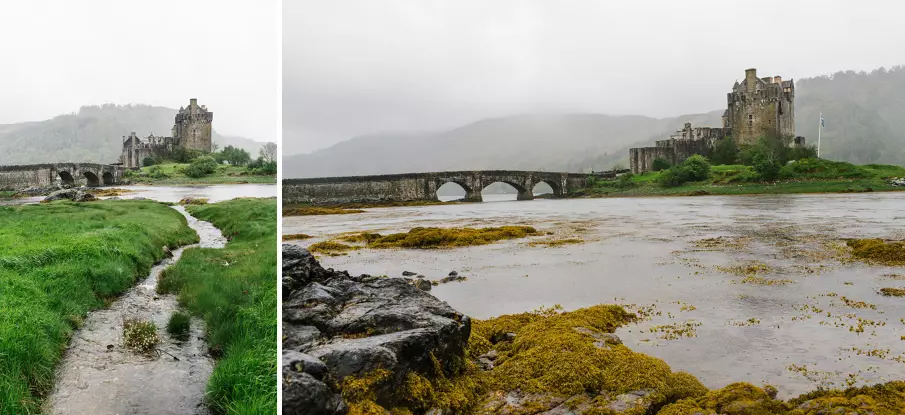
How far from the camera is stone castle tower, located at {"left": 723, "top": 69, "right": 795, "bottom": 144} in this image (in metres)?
44.3

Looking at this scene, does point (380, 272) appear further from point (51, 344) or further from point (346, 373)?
point (346, 373)

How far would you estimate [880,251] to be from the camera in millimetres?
6441

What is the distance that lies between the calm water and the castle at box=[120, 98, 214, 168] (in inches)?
97.9

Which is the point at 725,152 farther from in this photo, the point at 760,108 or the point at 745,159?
the point at 760,108

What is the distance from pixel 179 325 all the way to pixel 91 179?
2371 millimetres

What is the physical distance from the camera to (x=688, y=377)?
9.15ft

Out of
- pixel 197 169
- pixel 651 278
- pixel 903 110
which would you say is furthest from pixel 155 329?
pixel 903 110

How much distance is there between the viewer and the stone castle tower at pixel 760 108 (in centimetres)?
4431

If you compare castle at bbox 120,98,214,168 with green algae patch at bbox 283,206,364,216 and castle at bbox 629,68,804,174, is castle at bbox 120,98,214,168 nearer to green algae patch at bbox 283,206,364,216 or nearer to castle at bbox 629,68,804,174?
green algae patch at bbox 283,206,364,216

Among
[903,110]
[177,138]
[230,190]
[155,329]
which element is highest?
[903,110]

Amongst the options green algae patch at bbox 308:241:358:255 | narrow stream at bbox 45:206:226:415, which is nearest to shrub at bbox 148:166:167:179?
narrow stream at bbox 45:206:226:415

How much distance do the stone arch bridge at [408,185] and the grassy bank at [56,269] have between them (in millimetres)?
18479

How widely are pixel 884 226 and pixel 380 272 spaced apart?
25.5 ft

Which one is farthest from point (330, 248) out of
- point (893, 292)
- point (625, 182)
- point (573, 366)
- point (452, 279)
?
point (625, 182)
